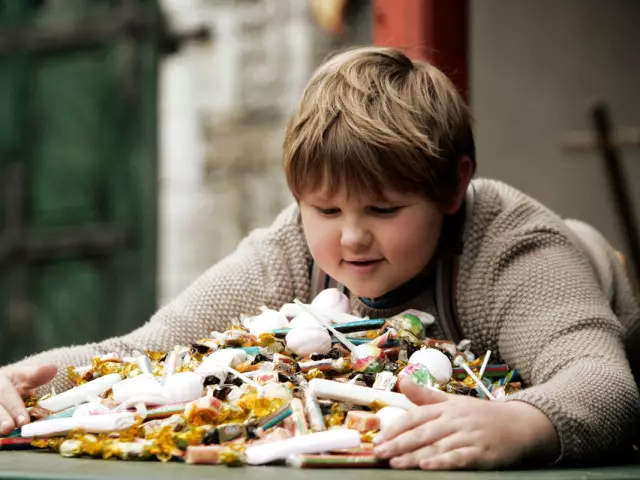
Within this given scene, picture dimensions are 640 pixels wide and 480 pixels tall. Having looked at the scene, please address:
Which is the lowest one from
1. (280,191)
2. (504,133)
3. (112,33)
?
(280,191)

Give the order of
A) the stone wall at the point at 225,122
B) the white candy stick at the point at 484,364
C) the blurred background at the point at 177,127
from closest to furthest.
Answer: the white candy stick at the point at 484,364 < the blurred background at the point at 177,127 < the stone wall at the point at 225,122

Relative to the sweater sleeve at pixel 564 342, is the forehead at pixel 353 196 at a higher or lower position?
higher

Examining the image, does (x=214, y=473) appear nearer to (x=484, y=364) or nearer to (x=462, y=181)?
(x=484, y=364)

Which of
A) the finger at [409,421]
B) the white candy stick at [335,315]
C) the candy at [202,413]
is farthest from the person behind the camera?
the white candy stick at [335,315]

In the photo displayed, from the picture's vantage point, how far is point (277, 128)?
3.78 m

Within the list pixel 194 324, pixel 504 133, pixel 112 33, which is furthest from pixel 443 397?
pixel 112 33

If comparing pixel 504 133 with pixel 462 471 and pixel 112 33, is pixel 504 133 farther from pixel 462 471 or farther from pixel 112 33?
pixel 462 471

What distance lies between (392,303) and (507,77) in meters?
1.77

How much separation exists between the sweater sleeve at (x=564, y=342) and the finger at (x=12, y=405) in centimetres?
61

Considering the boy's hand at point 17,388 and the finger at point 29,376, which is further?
the finger at point 29,376

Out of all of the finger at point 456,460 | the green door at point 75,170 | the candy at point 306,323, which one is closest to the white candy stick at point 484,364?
the candy at point 306,323

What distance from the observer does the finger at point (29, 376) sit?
4.72ft

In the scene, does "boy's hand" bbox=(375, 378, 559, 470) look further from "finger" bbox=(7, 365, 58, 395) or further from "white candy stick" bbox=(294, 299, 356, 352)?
"finger" bbox=(7, 365, 58, 395)

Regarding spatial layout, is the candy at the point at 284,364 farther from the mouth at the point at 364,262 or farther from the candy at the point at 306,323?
the mouth at the point at 364,262
